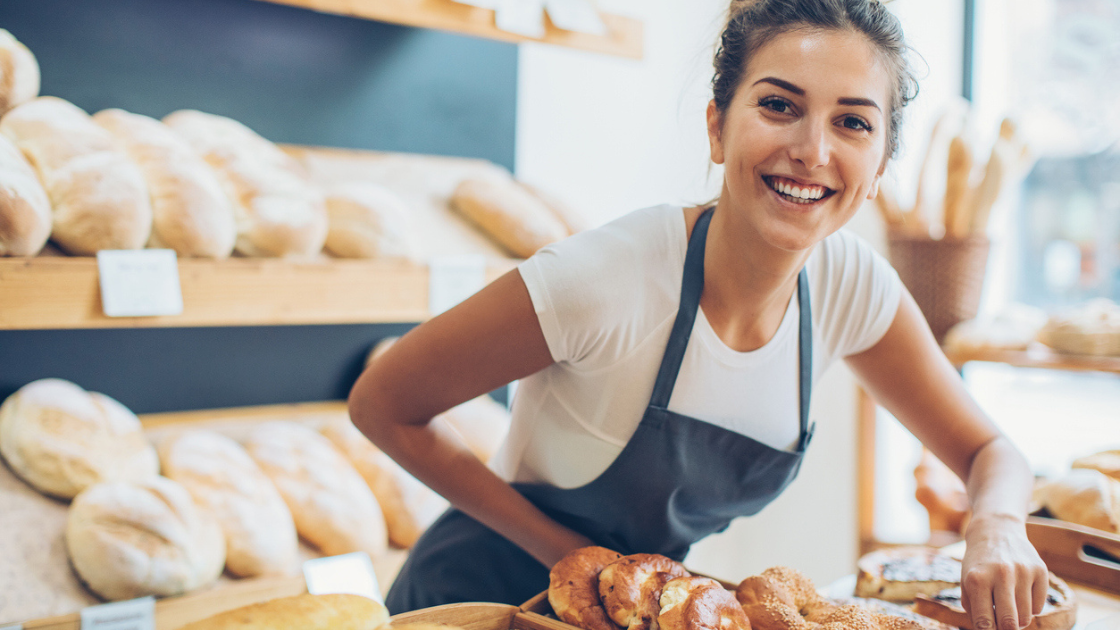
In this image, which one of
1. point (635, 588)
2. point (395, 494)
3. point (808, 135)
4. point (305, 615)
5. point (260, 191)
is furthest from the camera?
point (395, 494)

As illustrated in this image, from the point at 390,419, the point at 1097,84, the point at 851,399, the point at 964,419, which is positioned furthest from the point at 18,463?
the point at 1097,84

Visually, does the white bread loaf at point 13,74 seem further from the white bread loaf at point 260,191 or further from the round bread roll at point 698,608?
the round bread roll at point 698,608

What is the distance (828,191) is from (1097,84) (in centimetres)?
200

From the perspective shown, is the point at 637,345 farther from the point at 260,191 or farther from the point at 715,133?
the point at 260,191

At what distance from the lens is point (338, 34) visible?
1.94 m

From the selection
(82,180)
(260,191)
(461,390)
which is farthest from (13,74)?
(461,390)

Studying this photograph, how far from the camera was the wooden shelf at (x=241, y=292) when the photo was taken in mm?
1137

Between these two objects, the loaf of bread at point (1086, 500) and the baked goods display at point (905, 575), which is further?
the loaf of bread at point (1086, 500)

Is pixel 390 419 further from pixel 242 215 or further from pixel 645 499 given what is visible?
pixel 242 215

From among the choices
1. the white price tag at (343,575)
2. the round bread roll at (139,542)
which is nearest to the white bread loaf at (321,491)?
the white price tag at (343,575)

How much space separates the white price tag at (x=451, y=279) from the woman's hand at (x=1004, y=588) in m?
0.96

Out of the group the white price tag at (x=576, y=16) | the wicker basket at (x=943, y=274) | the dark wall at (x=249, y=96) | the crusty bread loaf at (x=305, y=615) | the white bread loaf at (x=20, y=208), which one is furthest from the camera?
the wicker basket at (x=943, y=274)

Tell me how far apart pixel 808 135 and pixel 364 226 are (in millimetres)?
977

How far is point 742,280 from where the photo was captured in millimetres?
1008
